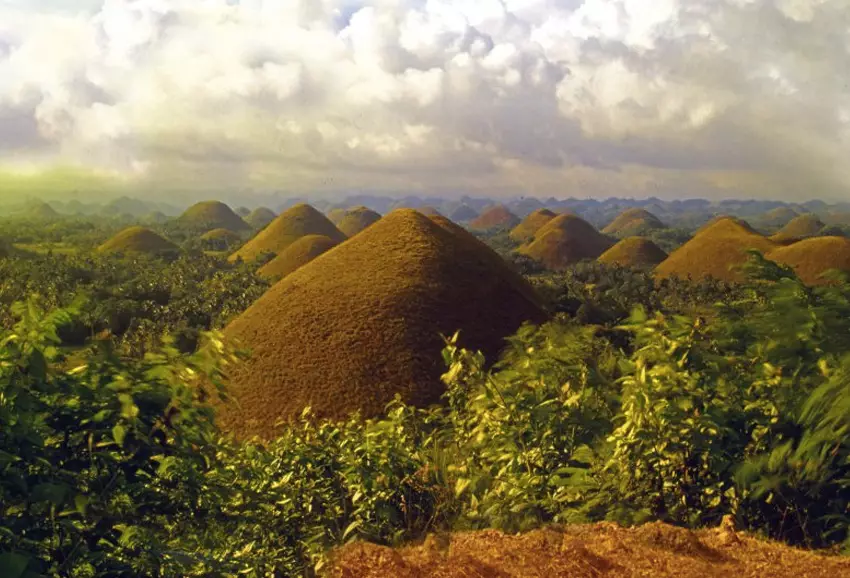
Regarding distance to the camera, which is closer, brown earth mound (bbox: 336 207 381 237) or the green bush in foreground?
the green bush in foreground

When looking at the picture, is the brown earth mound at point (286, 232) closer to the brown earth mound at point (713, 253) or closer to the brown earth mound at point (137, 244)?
the brown earth mound at point (137, 244)

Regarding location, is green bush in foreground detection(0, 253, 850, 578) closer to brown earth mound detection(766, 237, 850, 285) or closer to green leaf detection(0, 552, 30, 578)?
green leaf detection(0, 552, 30, 578)

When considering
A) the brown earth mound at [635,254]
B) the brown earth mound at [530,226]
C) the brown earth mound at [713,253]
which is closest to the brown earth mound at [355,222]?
the brown earth mound at [530,226]

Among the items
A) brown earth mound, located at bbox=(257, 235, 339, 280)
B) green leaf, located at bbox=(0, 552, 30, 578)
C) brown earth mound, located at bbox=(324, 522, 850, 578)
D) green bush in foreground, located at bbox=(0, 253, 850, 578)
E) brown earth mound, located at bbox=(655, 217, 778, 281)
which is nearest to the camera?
green leaf, located at bbox=(0, 552, 30, 578)

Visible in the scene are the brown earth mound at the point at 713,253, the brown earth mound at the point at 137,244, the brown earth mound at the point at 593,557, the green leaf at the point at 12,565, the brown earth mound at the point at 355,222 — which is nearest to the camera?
the green leaf at the point at 12,565

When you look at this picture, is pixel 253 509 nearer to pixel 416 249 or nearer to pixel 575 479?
pixel 575 479

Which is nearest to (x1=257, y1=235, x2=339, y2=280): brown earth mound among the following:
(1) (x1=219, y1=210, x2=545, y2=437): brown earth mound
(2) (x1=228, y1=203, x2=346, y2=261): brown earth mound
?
(2) (x1=228, y1=203, x2=346, y2=261): brown earth mound
